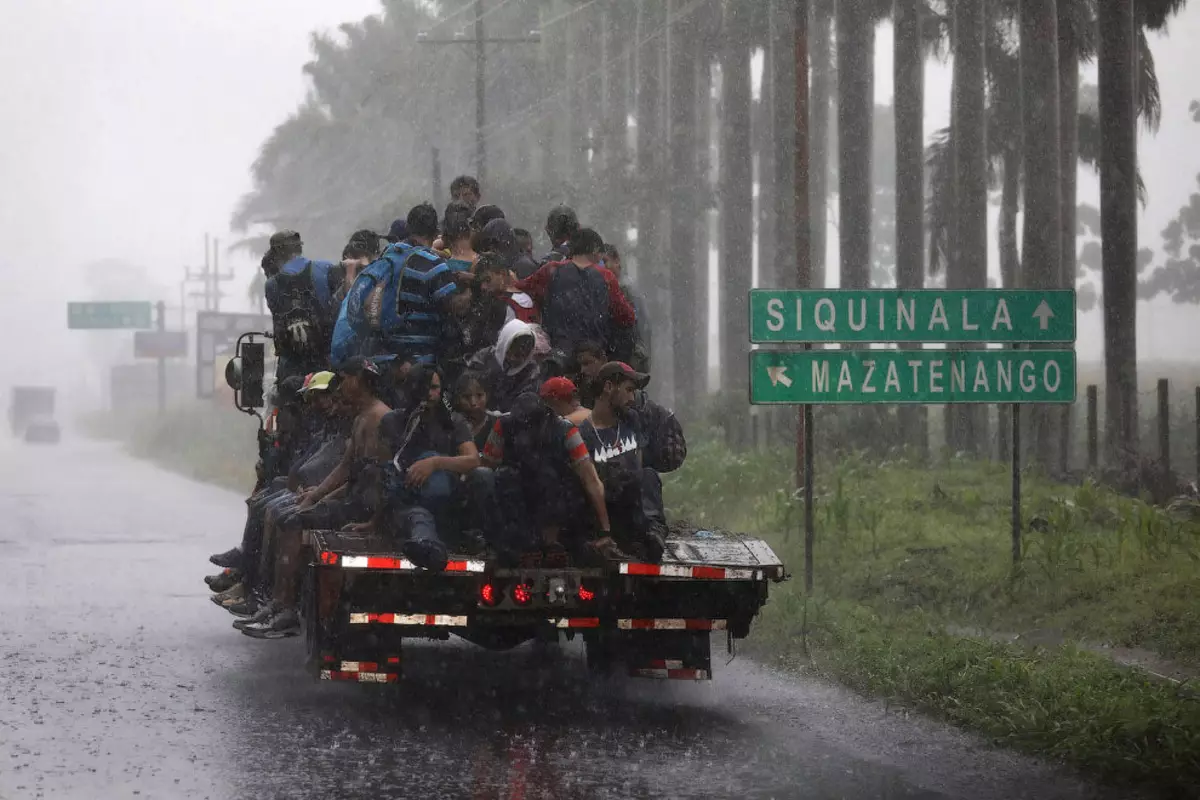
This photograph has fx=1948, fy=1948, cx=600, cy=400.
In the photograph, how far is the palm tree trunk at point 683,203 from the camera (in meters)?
44.0

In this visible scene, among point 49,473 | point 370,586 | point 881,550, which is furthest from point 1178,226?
point 370,586

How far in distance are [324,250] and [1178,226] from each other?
56.8 m

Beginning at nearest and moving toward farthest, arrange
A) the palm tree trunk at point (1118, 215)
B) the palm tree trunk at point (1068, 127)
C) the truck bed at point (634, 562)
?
the truck bed at point (634, 562), the palm tree trunk at point (1118, 215), the palm tree trunk at point (1068, 127)

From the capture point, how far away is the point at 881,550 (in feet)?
54.1

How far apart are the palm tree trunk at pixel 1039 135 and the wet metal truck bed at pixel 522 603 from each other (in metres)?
19.0

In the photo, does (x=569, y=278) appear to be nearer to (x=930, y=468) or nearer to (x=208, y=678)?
(x=208, y=678)

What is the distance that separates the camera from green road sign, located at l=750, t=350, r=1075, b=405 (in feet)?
45.1

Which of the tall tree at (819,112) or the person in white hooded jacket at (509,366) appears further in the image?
the tall tree at (819,112)

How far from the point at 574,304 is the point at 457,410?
1.30 metres

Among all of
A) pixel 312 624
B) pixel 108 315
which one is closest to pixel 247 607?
pixel 312 624

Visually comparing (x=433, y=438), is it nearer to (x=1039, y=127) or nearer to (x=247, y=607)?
(x=247, y=607)

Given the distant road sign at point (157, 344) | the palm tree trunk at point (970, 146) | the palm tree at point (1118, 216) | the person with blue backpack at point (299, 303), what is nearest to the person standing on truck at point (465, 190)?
the person with blue backpack at point (299, 303)

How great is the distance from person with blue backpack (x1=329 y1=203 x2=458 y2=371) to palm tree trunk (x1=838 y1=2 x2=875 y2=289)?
21004 mm

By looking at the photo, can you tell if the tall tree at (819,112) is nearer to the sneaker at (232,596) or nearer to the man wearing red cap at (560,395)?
the sneaker at (232,596)
